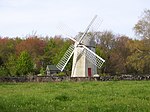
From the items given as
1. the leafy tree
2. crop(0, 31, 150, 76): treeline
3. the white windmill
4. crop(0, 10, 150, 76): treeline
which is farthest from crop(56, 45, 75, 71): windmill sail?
the leafy tree

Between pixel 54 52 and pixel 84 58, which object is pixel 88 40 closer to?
pixel 84 58

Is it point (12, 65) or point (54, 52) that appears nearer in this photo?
point (12, 65)

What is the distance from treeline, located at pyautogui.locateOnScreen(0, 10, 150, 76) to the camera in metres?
66.0

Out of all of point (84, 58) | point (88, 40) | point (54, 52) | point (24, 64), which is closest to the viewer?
point (84, 58)

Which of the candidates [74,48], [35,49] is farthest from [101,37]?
[74,48]

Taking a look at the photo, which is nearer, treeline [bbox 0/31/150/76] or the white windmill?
the white windmill

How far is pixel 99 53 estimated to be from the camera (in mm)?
75812

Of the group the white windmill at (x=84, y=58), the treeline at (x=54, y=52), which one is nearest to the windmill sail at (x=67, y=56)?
the white windmill at (x=84, y=58)

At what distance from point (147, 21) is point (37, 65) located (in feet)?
115

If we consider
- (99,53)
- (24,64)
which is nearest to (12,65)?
(24,64)

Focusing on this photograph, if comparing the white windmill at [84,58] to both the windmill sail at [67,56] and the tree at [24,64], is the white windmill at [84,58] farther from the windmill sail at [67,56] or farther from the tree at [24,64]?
the tree at [24,64]

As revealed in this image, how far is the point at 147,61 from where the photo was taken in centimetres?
6469

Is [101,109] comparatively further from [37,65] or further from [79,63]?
[37,65]

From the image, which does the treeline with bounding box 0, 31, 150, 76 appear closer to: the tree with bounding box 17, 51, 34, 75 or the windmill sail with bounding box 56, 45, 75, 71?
the tree with bounding box 17, 51, 34, 75
